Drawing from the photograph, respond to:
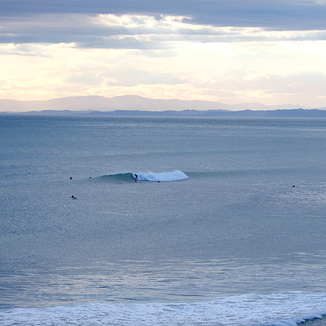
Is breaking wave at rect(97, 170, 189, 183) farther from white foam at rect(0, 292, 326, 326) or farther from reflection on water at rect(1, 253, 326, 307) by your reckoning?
white foam at rect(0, 292, 326, 326)

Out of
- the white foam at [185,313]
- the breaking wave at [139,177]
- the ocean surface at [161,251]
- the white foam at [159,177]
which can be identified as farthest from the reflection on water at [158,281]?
the white foam at [159,177]

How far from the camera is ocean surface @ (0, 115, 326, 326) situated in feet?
47.3

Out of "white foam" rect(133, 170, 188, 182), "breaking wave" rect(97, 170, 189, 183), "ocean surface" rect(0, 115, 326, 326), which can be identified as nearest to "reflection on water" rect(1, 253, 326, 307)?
"ocean surface" rect(0, 115, 326, 326)

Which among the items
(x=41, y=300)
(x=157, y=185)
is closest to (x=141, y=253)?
(x=41, y=300)

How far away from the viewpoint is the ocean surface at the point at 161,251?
14422mm

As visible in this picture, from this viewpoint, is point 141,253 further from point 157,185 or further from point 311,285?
point 157,185

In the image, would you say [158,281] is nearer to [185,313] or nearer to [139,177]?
[185,313]

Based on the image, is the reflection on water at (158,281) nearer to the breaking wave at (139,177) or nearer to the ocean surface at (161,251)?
the ocean surface at (161,251)

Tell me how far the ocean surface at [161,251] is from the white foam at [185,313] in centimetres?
3

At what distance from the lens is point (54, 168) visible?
5428 centimetres

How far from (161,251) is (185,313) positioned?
295 inches

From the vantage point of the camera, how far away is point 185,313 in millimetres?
14156

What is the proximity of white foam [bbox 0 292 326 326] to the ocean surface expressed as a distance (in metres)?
0.03

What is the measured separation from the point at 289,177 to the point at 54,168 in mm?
25078
